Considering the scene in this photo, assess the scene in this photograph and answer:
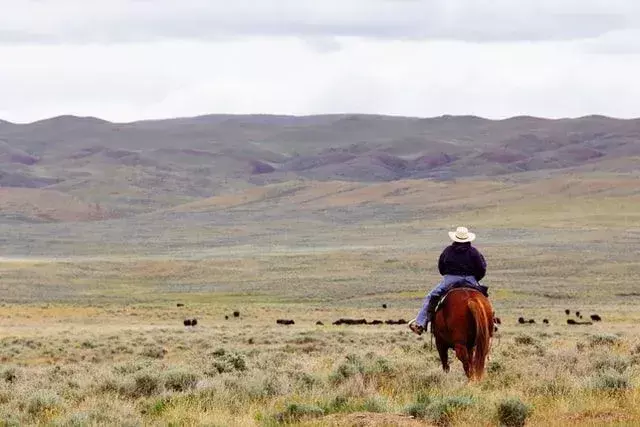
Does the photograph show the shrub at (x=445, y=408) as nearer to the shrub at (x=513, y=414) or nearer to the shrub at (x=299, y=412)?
the shrub at (x=513, y=414)

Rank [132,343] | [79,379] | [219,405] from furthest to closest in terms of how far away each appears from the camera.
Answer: [132,343] < [79,379] < [219,405]

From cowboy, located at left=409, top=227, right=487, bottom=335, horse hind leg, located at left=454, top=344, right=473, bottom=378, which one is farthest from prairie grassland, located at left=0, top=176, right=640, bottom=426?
cowboy, located at left=409, top=227, right=487, bottom=335

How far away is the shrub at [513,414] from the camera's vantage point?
34.8ft

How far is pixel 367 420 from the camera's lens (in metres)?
10.7

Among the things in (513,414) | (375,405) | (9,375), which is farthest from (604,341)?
(513,414)

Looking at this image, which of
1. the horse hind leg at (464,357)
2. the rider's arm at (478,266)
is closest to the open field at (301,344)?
the horse hind leg at (464,357)

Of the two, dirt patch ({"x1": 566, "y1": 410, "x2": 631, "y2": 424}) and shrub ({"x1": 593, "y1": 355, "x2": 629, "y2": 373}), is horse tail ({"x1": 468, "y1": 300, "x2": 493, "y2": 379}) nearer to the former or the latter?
shrub ({"x1": 593, "y1": 355, "x2": 629, "y2": 373})

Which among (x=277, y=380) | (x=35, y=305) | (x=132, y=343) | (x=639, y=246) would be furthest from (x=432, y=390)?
(x=639, y=246)

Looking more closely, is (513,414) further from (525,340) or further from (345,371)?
(525,340)

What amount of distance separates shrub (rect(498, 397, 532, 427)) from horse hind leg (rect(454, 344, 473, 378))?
3964mm

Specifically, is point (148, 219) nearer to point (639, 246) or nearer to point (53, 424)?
point (639, 246)

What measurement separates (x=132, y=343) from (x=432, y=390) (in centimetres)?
1644

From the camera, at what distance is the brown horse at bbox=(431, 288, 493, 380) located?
582 inches

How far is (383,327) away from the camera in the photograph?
37125 mm
